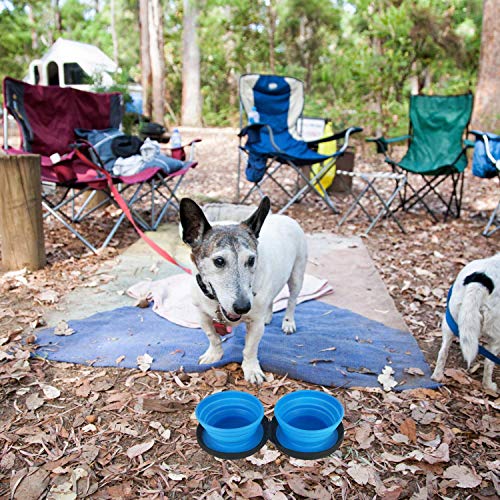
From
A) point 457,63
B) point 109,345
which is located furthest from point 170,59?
point 109,345

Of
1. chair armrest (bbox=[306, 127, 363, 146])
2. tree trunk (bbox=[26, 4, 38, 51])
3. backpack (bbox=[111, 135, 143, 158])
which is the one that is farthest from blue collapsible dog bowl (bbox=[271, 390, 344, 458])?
tree trunk (bbox=[26, 4, 38, 51])

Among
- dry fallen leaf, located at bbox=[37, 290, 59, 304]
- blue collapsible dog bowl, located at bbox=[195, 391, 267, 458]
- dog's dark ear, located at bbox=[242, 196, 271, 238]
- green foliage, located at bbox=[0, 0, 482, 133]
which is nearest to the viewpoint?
blue collapsible dog bowl, located at bbox=[195, 391, 267, 458]

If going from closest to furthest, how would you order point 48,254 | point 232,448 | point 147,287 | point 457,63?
point 232,448 < point 147,287 < point 48,254 < point 457,63

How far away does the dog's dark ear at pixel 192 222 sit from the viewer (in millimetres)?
2031

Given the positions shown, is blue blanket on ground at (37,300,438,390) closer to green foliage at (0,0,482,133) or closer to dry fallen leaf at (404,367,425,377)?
dry fallen leaf at (404,367,425,377)

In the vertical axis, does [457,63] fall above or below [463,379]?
above

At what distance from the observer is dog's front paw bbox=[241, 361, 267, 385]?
2363mm

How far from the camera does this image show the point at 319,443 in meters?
1.89

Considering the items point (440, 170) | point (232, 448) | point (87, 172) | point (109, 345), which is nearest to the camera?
point (232, 448)

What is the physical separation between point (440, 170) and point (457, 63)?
6.46 m

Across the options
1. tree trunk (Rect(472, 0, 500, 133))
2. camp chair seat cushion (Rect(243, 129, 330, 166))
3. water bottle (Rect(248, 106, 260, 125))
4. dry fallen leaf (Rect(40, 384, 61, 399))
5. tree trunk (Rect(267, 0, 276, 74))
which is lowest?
dry fallen leaf (Rect(40, 384, 61, 399))

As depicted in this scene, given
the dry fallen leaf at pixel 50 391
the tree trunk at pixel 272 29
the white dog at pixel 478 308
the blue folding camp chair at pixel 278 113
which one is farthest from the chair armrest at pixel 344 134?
the tree trunk at pixel 272 29

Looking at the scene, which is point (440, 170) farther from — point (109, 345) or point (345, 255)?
point (109, 345)

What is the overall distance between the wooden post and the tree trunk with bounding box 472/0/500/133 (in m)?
7.01
